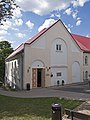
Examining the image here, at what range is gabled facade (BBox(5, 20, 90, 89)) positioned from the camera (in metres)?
29.3

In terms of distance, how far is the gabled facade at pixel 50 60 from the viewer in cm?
2931

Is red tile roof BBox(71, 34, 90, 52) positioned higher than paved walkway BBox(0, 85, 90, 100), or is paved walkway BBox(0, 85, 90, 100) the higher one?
red tile roof BBox(71, 34, 90, 52)

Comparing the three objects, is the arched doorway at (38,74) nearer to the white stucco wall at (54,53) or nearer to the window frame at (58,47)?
the white stucco wall at (54,53)

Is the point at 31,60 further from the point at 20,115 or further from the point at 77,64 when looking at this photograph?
the point at 20,115

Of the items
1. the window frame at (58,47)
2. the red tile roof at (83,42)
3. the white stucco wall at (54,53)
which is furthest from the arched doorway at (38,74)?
the red tile roof at (83,42)

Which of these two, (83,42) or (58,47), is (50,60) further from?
(83,42)

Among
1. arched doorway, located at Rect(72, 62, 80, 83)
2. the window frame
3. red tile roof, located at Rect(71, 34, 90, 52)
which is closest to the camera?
the window frame

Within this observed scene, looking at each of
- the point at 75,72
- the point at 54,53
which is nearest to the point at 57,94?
the point at 54,53

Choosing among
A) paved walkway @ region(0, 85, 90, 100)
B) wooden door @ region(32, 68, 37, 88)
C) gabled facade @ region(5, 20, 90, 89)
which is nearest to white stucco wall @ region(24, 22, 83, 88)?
gabled facade @ region(5, 20, 90, 89)

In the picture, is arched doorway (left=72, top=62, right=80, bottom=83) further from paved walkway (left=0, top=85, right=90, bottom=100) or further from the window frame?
paved walkway (left=0, top=85, right=90, bottom=100)

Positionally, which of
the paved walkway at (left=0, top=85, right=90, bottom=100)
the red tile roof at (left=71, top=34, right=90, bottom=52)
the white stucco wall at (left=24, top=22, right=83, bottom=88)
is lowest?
the paved walkway at (left=0, top=85, right=90, bottom=100)

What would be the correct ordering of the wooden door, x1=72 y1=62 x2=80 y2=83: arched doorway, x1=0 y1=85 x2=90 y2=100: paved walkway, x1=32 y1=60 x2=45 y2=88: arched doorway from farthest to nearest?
1. x1=72 y1=62 x2=80 y2=83: arched doorway
2. x1=32 y1=60 x2=45 y2=88: arched doorway
3. the wooden door
4. x1=0 y1=85 x2=90 y2=100: paved walkway

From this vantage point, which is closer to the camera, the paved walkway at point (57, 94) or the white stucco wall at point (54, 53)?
the paved walkway at point (57, 94)

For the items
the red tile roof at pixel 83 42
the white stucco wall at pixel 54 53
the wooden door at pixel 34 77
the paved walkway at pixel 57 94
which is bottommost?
the paved walkway at pixel 57 94
